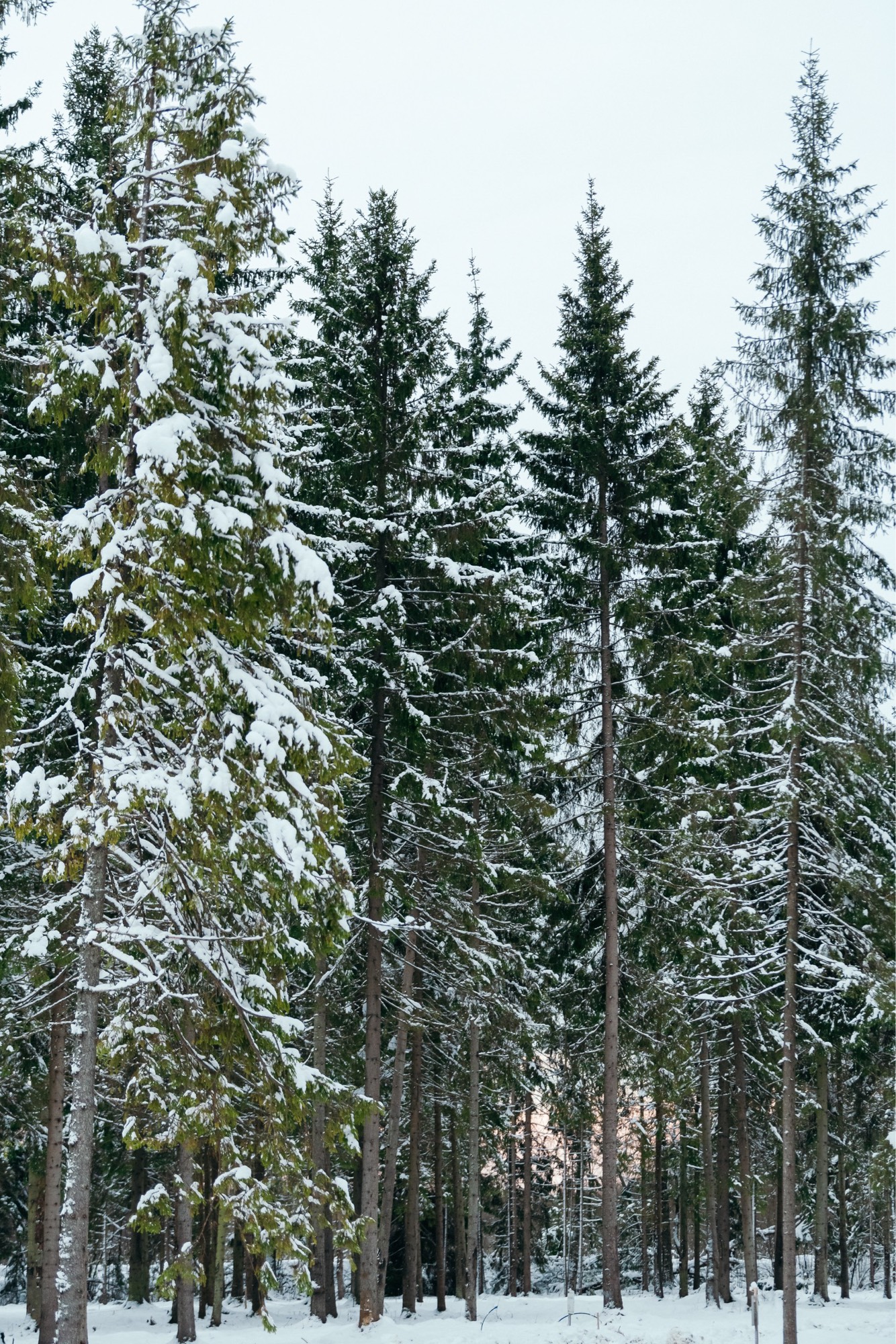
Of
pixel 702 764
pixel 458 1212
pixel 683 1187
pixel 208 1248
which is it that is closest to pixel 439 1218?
pixel 458 1212

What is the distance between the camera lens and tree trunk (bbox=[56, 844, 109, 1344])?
349 inches

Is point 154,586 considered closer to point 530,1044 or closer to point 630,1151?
point 530,1044

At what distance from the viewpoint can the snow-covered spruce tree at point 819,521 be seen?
16.4 metres

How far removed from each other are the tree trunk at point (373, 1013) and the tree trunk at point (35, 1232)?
7.78 meters

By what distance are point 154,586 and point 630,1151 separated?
42815 millimetres

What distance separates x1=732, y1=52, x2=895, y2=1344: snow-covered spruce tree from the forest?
0.07 meters

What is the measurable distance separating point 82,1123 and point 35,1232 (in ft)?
52.3

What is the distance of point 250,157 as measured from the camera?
9766 mm

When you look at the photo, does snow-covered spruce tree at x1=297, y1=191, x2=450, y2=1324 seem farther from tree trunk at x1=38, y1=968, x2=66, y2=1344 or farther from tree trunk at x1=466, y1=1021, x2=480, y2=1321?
tree trunk at x1=38, y1=968, x2=66, y2=1344

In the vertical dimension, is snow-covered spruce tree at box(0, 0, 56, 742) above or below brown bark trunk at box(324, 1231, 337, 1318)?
above

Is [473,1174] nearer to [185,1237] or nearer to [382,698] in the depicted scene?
[185,1237]

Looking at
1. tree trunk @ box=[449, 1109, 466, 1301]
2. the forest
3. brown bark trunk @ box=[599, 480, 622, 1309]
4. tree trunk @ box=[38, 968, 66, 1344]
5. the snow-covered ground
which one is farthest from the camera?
tree trunk @ box=[449, 1109, 466, 1301]

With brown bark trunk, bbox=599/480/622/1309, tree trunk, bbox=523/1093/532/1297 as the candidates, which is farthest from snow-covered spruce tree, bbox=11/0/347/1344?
tree trunk, bbox=523/1093/532/1297

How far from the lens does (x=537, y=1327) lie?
56.7 ft
